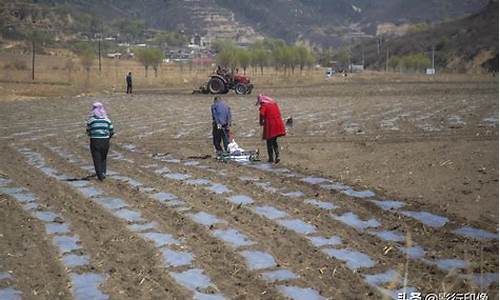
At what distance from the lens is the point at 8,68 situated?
73.2 metres

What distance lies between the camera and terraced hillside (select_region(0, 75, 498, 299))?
21.2 feet

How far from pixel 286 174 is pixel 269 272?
584cm

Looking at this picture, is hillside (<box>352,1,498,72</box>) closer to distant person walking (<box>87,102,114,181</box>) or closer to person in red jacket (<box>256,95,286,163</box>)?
person in red jacket (<box>256,95,286,163</box>)

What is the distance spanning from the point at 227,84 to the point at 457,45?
7785 cm

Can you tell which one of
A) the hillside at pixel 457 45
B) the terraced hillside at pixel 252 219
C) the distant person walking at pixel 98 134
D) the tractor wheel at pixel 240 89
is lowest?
the terraced hillside at pixel 252 219

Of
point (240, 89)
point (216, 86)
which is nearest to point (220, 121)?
point (240, 89)

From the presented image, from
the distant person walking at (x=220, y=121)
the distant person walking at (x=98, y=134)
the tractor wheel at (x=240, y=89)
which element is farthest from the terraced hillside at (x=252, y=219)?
the tractor wheel at (x=240, y=89)

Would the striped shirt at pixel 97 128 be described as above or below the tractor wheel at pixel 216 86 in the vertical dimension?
below

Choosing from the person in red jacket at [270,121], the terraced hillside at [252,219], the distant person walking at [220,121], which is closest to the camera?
the terraced hillside at [252,219]

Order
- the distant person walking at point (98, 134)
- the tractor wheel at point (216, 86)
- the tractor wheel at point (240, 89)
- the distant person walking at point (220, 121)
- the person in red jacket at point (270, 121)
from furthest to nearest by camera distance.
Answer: the tractor wheel at point (216, 86)
the tractor wheel at point (240, 89)
the distant person walking at point (220, 121)
the person in red jacket at point (270, 121)
the distant person walking at point (98, 134)

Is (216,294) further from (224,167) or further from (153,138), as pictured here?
(153,138)

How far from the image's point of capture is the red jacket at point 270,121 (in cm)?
1380

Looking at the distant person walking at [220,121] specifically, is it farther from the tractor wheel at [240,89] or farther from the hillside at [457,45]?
the hillside at [457,45]

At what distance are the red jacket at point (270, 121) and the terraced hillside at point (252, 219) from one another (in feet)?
2.01
